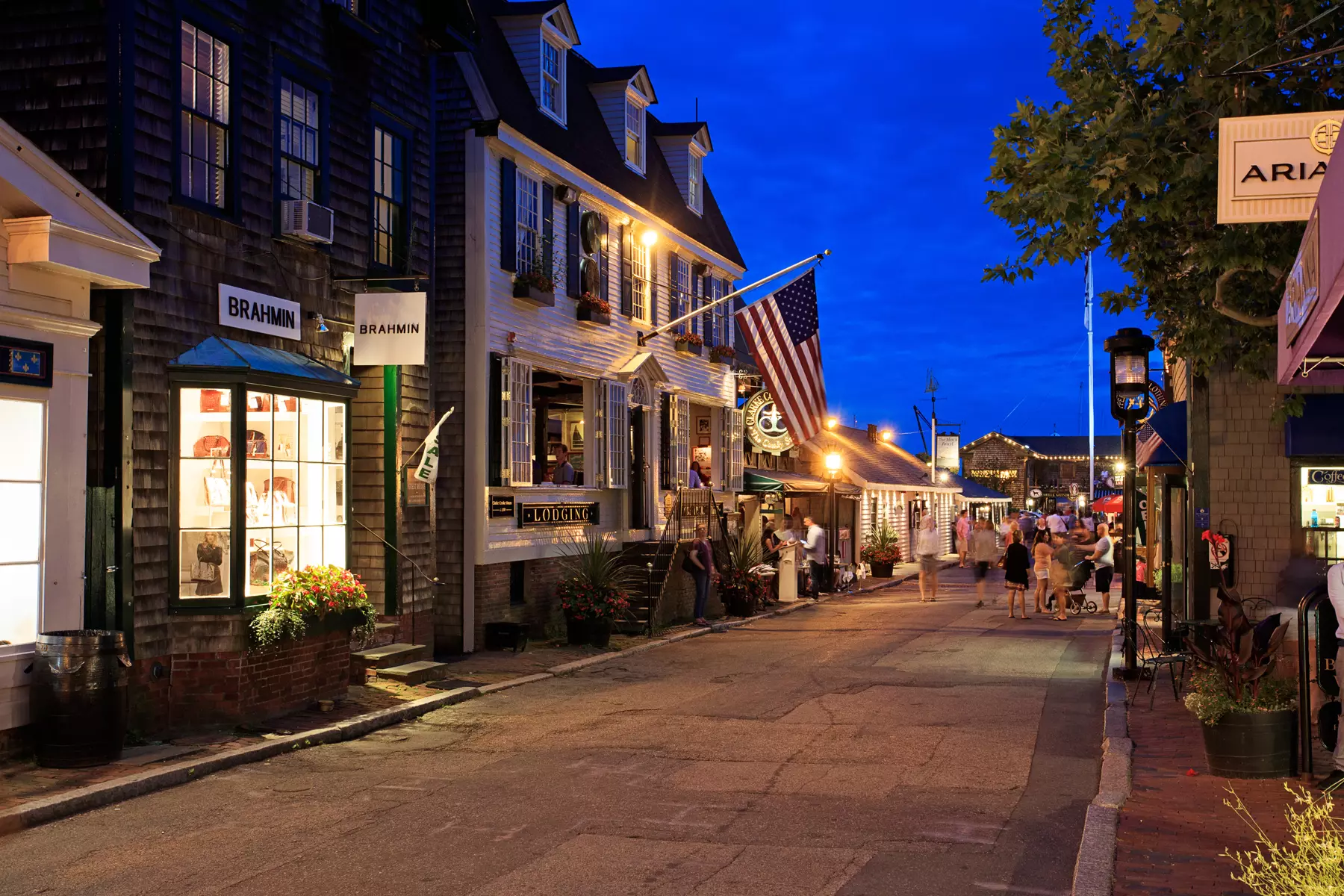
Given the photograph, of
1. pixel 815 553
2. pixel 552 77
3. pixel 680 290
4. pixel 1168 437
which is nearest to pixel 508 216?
pixel 552 77

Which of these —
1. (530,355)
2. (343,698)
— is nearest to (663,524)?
(530,355)

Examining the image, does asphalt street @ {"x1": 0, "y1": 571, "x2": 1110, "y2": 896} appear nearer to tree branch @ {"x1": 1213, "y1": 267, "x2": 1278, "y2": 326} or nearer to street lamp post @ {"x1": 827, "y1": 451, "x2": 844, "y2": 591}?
tree branch @ {"x1": 1213, "y1": 267, "x2": 1278, "y2": 326}

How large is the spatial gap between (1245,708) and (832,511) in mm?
23079

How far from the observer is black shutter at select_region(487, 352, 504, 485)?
1766cm

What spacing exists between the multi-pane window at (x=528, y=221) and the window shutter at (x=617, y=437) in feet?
10.8

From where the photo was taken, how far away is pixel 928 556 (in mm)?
26922

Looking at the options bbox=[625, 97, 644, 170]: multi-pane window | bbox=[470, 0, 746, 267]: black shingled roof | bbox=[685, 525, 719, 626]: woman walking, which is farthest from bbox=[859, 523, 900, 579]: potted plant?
bbox=[625, 97, 644, 170]: multi-pane window

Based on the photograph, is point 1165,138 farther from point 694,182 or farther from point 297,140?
point 694,182

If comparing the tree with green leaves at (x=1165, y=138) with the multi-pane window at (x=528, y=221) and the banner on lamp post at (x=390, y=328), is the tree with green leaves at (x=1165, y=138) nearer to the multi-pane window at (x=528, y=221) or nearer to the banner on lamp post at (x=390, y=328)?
the banner on lamp post at (x=390, y=328)

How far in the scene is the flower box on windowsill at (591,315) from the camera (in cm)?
2053

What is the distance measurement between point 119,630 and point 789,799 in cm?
572

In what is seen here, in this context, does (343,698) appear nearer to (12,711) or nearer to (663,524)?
(12,711)

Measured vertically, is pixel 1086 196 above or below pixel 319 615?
above

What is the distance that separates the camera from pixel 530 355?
749 inches
